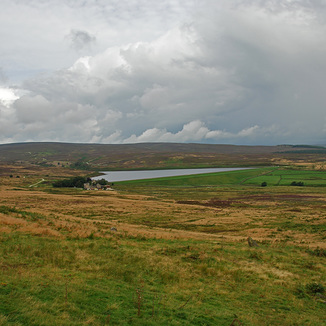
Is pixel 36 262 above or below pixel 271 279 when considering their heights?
above

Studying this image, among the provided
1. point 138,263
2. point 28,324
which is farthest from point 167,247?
point 28,324

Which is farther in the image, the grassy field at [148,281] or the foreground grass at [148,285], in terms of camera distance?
the grassy field at [148,281]

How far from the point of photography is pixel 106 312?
10.4 m

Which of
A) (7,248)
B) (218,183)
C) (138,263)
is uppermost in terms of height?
(7,248)

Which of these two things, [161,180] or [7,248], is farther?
[161,180]

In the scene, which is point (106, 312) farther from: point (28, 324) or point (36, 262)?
point (36, 262)

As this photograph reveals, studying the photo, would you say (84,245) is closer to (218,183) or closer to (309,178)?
(218,183)

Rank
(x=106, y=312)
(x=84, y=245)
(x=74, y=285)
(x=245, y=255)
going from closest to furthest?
(x=106, y=312) → (x=74, y=285) → (x=84, y=245) → (x=245, y=255)

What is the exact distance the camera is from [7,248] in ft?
56.1

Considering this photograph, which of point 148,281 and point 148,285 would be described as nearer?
point 148,285

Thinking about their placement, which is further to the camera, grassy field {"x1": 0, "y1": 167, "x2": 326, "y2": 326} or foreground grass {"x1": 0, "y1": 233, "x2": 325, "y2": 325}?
grassy field {"x1": 0, "y1": 167, "x2": 326, "y2": 326}


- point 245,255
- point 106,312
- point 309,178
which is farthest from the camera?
point 309,178

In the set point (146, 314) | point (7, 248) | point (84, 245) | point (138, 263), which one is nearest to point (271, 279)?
point (138, 263)

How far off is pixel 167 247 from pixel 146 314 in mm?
12071
